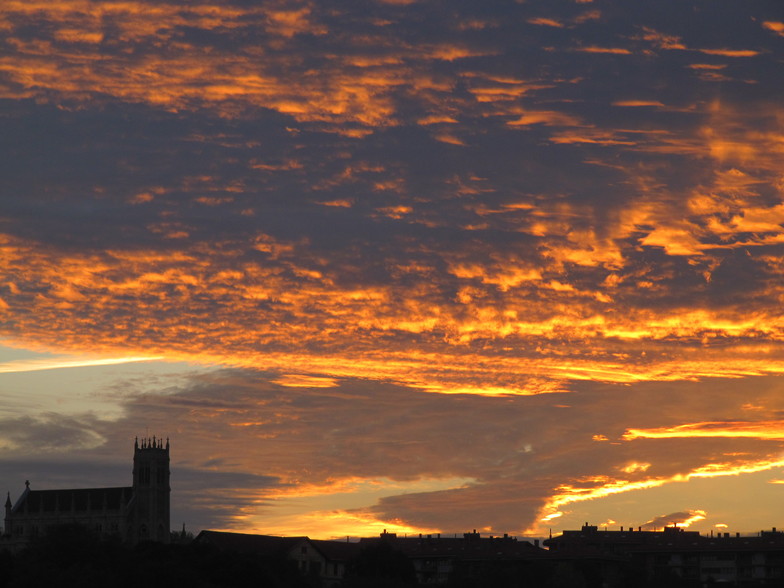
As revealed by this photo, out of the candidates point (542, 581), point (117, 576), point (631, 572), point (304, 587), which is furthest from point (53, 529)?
point (631, 572)

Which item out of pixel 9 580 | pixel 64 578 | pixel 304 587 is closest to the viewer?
pixel 64 578

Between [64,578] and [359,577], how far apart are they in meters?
60.1

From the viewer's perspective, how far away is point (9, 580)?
442ft

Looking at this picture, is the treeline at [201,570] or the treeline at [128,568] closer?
the treeline at [128,568]

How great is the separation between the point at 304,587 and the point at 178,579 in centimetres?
3028

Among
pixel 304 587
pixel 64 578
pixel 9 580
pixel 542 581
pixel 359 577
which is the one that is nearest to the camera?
pixel 64 578

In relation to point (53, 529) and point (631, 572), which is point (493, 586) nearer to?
point (631, 572)

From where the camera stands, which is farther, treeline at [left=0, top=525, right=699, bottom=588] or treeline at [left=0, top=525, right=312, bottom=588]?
treeline at [left=0, top=525, right=699, bottom=588]

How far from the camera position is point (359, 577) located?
580ft

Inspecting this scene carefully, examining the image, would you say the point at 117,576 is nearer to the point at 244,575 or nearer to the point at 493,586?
the point at 244,575

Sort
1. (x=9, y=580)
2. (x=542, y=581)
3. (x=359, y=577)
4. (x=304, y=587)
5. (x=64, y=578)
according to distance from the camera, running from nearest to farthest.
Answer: (x=64, y=578), (x=9, y=580), (x=304, y=587), (x=359, y=577), (x=542, y=581)

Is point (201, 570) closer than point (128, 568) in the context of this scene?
No

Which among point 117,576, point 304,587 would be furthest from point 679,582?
point 117,576

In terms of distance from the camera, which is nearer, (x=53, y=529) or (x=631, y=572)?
(x=53, y=529)
